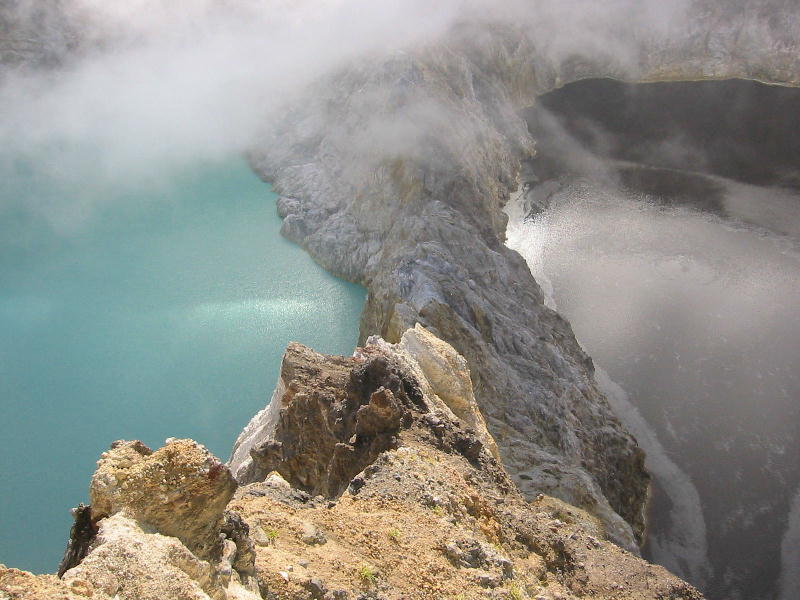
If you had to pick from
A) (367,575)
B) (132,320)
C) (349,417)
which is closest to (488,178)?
(132,320)

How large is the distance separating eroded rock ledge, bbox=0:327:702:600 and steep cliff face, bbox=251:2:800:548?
8193mm

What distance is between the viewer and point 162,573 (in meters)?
11.5

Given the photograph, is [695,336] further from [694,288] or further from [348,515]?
[348,515]

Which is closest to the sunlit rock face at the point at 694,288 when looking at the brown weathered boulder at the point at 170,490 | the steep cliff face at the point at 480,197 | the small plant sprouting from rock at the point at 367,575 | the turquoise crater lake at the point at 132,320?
the steep cliff face at the point at 480,197

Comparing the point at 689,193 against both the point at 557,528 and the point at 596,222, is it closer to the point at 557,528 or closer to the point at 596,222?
the point at 596,222

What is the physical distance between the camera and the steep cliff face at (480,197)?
35.6 metres

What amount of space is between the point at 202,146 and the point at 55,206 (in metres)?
14.1

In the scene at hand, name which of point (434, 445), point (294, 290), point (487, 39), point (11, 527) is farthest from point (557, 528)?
point (487, 39)

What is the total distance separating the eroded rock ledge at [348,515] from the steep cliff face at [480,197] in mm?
8193

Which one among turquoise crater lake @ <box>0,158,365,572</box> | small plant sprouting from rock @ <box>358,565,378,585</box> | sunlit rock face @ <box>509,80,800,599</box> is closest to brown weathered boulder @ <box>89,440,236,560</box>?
small plant sprouting from rock @ <box>358,565,378,585</box>

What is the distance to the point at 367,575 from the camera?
14773mm

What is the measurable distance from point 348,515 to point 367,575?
2408mm

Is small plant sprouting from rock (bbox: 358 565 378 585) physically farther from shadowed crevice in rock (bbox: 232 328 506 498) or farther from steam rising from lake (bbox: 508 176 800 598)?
steam rising from lake (bbox: 508 176 800 598)

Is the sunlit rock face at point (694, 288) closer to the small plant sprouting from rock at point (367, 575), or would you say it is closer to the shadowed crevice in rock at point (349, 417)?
the shadowed crevice in rock at point (349, 417)
